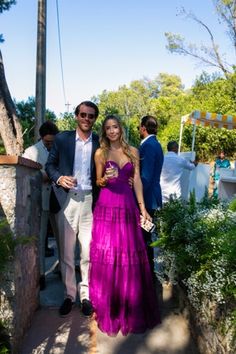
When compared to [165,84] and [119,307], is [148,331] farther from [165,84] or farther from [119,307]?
[165,84]

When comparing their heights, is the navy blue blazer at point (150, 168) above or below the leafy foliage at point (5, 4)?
below

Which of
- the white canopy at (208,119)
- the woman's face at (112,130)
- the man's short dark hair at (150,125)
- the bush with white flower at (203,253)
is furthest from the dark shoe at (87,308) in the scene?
the white canopy at (208,119)

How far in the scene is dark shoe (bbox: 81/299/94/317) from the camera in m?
3.58

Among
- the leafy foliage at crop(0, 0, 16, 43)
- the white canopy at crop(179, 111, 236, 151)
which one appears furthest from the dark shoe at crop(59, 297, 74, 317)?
the white canopy at crop(179, 111, 236, 151)

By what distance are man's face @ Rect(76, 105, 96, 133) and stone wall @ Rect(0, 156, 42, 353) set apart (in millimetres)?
568

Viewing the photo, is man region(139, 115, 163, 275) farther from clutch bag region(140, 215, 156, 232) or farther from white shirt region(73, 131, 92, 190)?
A: white shirt region(73, 131, 92, 190)

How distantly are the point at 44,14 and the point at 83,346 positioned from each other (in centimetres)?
A: 875

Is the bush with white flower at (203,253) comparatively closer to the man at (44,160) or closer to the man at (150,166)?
the man at (150,166)

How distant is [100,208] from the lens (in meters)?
3.65

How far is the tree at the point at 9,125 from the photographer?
729 cm

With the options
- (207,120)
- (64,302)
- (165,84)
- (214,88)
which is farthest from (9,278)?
(165,84)

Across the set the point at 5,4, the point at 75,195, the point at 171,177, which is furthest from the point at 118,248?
the point at 5,4

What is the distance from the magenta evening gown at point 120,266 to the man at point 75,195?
10cm

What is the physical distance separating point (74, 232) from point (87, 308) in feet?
2.23
